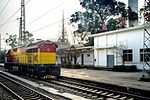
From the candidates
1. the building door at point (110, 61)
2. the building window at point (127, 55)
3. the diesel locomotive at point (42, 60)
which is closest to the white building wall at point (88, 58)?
the building door at point (110, 61)

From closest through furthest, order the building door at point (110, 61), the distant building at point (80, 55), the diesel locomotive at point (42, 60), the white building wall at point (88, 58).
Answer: the diesel locomotive at point (42, 60), the building door at point (110, 61), the white building wall at point (88, 58), the distant building at point (80, 55)

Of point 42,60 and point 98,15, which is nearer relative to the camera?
point 42,60

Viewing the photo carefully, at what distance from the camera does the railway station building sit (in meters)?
34.5

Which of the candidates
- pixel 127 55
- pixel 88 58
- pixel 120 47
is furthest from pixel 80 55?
pixel 127 55

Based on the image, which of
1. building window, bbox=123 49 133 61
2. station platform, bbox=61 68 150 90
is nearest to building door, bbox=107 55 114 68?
building window, bbox=123 49 133 61

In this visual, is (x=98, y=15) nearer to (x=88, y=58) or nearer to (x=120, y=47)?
(x=88, y=58)

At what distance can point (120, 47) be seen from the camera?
3803 cm

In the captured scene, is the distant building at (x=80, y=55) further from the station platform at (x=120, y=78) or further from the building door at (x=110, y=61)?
the station platform at (x=120, y=78)

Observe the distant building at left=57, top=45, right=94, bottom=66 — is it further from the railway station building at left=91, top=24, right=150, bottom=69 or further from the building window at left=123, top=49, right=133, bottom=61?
the building window at left=123, top=49, right=133, bottom=61

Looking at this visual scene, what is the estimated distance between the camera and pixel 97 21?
5869cm

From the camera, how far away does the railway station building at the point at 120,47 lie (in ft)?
113

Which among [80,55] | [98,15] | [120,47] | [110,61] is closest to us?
[120,47]

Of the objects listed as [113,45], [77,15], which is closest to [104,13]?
[77,15]

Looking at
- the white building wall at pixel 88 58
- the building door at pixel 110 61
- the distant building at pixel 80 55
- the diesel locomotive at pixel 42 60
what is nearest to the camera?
Result: the diesel locomotive at pixel 42 60
